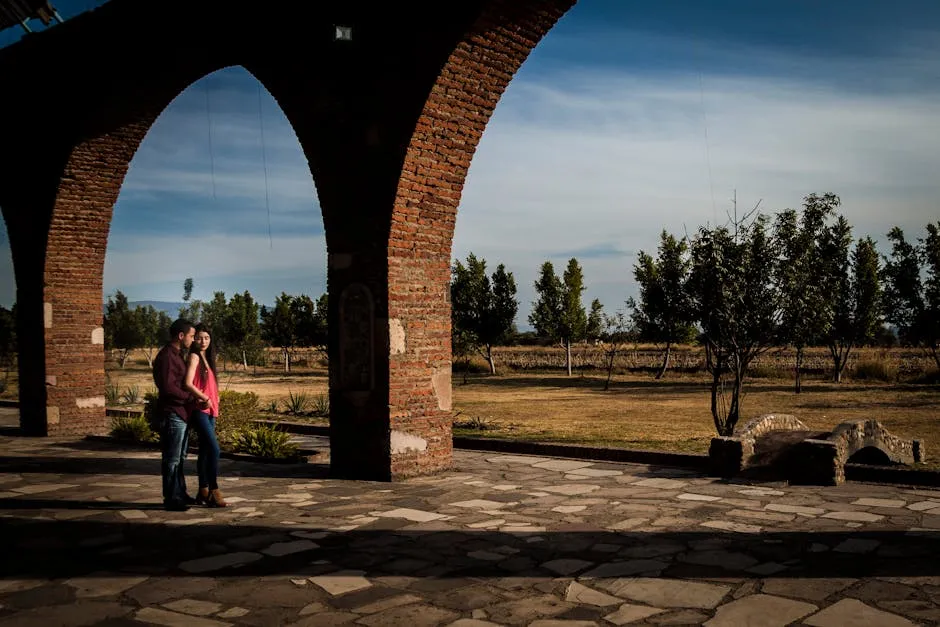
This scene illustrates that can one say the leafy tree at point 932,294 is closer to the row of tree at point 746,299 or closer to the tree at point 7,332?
the row of tree at point 746,299

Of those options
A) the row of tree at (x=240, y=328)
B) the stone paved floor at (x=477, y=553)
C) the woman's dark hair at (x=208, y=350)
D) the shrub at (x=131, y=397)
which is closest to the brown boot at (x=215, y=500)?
the stone paved floor at (x=477, y=553)

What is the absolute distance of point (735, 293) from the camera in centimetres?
1062

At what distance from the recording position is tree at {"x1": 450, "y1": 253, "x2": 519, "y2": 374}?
37.0 m

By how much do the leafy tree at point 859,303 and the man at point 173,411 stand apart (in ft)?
85.1

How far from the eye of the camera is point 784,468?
24.6 feet

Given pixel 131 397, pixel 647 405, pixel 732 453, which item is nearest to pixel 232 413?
pixel 732 453

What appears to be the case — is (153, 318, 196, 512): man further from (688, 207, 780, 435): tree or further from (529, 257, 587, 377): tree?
(529, 257, 587, 377): tree

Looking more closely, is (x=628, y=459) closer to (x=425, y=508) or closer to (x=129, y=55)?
(x=425, y=508)

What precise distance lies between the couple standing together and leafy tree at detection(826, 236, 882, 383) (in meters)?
25.7

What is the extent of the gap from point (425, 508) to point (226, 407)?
540 centimetres

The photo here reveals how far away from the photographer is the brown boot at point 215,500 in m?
6.49

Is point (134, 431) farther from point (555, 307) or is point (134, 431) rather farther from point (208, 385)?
point (555, 307)

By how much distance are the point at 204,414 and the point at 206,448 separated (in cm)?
29

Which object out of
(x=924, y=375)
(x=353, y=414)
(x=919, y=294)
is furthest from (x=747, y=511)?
(x=924, y=375)
